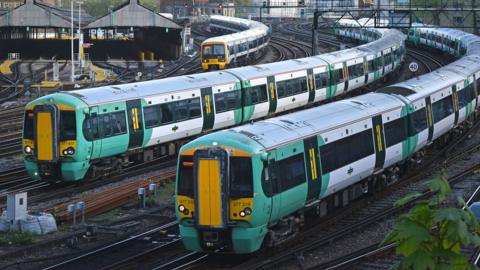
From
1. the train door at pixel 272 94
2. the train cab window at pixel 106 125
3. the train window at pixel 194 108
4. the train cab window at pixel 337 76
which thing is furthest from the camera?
the train cab window at pixel 337 76

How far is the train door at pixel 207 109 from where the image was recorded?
2616 cm

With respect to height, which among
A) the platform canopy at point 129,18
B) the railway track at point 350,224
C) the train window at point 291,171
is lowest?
the railway track at point 350,224

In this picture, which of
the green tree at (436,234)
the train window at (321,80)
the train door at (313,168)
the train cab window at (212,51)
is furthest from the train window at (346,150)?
the train cab window at (212,51)

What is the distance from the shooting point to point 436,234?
17.2ft

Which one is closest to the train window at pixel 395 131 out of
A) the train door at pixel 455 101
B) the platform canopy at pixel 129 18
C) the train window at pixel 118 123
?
the train door at pixel 455 101

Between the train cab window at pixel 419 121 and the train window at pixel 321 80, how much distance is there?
11648 millimetres

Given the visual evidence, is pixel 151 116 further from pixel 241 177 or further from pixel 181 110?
pixel 241 177

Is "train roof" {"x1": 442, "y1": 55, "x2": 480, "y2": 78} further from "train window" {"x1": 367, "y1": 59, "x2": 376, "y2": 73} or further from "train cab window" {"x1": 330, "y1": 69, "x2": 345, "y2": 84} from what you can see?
"train window" {"x1": 367, "y1": 59, "x2": 376, "y2": 73}

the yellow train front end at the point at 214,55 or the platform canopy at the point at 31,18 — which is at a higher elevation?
the platform canopy at the point at 31,18

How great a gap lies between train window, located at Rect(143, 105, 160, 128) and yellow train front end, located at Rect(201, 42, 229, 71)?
2790cm

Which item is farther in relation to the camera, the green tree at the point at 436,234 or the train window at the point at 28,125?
the train window at the point at 28,125

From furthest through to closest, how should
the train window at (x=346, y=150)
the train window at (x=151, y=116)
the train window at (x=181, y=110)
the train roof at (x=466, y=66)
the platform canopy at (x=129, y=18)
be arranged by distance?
1. the platform canopy at (x=129, y=18)
2. the train roof at (x=466, y=66)
3. the train window at (x=181, y=110)
4. the train window at (x=151, y=116)
5. the train window at (x=346, y=150)

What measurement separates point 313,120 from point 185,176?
3.91 m

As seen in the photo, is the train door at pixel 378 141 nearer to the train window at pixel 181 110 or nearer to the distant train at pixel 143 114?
the distant train at pixel 143 114
